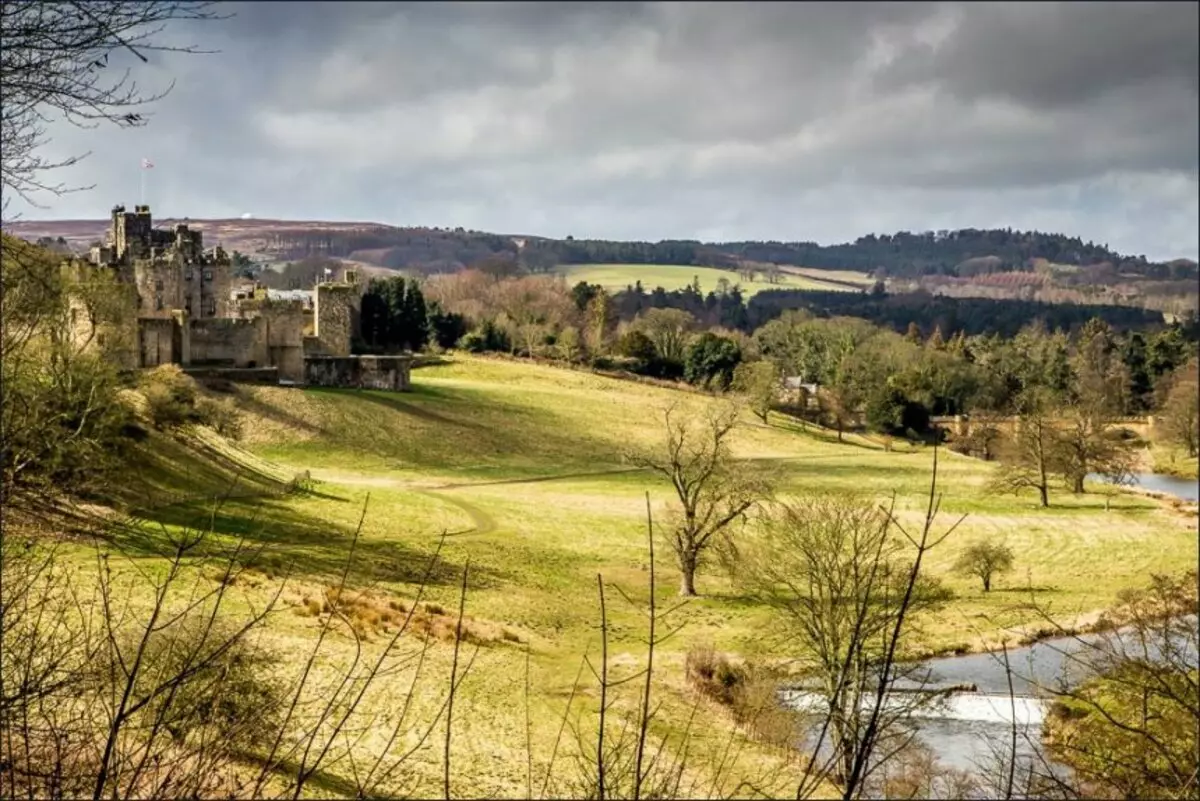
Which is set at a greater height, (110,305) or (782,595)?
(110,305)

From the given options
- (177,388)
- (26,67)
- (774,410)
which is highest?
(26,67)

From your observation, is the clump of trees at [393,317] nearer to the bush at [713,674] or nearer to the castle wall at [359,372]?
the castle wall at [359,372]

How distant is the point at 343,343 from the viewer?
176ft

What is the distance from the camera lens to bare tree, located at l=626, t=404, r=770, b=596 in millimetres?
26953

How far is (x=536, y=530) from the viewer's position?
3081 centimetres

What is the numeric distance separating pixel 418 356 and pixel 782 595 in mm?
44020

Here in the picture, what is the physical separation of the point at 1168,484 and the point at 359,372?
35.6 meters

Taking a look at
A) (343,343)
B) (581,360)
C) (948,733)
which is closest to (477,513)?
(948,733)

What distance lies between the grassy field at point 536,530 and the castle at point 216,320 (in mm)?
2726

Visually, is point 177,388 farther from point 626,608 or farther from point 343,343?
point 343,343

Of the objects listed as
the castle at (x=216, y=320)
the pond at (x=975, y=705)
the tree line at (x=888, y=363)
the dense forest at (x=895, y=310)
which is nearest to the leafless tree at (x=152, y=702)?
the pond at (x=975, y=705)

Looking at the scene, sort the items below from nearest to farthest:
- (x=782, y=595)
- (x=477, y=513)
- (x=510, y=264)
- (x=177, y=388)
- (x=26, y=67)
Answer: (x=26, y=67) → (x=782, y=595) → (x=177, y=388) → (x=477, y=513) → (x=510, y=264)

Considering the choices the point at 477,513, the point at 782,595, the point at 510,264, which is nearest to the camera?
the point at 782,595

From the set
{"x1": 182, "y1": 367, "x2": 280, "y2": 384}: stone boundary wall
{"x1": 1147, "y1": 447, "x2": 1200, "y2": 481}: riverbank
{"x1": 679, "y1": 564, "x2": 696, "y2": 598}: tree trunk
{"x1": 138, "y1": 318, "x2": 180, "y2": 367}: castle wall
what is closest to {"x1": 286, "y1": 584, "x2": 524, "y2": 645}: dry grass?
{"x1": 679, "y1": 564, "x2": 696, "y2": 598}: tree trunk
